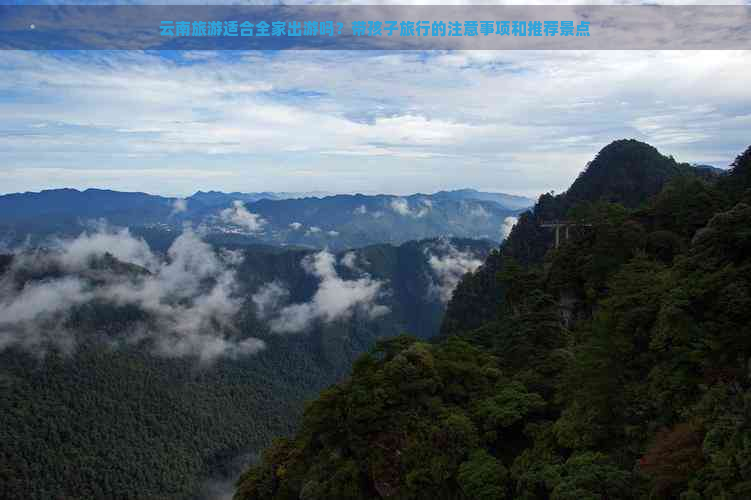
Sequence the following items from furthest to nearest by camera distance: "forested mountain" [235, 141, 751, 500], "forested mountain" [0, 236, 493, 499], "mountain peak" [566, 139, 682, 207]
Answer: "forested mountain" [0, 236, 493, 499]
"mountain peak" [566, 139, 682, 207]
"forested mountain" [235, 141, 751, 500]

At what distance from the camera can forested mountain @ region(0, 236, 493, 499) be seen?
294 feet

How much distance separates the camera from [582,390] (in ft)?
64.7

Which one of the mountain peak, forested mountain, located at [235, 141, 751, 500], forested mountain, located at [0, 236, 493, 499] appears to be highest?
the mountain peak

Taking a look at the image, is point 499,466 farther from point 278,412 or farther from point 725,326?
point 278,412

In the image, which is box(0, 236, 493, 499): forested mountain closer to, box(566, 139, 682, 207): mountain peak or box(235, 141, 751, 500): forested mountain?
box(566, 139, 682, 207): mountain peak

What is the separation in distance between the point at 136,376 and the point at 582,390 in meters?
112

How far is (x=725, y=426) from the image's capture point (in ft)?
43.5

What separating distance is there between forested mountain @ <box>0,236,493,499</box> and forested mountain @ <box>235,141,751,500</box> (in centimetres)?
7003

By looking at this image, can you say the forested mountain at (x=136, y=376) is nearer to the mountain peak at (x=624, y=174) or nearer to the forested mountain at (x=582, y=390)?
the mountain peak at (x=624, y=174)

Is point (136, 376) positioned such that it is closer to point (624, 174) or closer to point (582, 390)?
point (624, 174)

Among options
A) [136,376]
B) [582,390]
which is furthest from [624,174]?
[136,376]

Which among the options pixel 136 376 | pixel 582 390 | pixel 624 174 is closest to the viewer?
pixel 582 390

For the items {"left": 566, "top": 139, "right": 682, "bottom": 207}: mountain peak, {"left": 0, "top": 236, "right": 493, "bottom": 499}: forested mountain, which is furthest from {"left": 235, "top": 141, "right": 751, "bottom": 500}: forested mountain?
{"left": 0, "top": 236, "right": 493, "bottom": 499}: forested mountain

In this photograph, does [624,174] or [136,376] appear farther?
[136,376]
